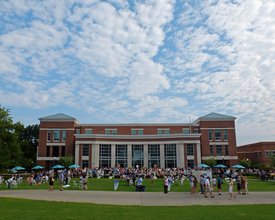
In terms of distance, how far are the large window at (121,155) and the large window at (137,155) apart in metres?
1.85

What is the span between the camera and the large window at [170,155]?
6650 cm

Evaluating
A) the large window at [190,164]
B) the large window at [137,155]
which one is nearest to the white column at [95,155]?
the large window at [137,155]

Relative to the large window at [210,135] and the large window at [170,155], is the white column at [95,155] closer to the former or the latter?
the large window at [170,155]

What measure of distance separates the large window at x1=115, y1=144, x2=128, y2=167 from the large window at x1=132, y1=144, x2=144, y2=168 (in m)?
1.85

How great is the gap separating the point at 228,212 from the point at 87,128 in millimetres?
63145

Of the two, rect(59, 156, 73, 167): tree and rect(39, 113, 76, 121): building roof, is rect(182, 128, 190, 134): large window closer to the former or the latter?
rect(39, 113, 76, 121): building roof

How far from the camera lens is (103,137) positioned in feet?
219

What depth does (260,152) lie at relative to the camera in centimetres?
8444

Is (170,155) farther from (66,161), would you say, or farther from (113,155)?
(66,161)

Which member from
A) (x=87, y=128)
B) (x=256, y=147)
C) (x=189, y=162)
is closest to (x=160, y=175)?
(x=189, y=162)

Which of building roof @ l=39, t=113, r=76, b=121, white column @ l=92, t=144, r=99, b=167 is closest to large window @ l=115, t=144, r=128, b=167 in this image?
white column @ l=92, t=144, r=99, b=167

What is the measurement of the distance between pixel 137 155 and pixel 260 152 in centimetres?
3870

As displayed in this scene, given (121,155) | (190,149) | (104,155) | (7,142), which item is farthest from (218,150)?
(7,142)

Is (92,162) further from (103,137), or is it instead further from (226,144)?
(226,144)
